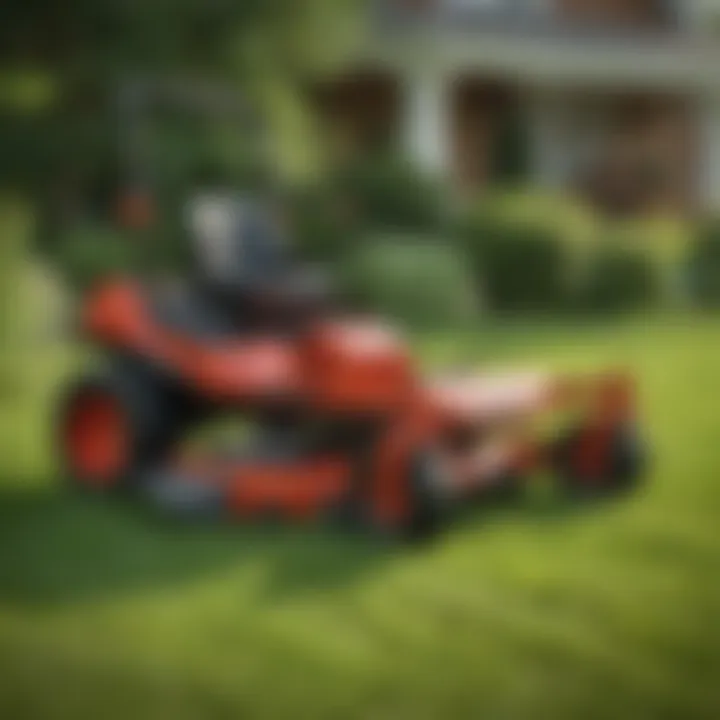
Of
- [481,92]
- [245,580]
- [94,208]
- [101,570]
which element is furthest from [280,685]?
[481,92]

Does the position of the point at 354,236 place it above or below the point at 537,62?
below

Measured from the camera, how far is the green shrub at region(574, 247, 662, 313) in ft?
5.31

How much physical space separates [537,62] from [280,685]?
0.67 m

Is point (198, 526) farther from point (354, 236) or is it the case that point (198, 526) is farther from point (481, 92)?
point (481, 92)

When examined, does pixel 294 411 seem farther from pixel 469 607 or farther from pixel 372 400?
pixel 469 607

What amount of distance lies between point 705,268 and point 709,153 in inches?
4.7

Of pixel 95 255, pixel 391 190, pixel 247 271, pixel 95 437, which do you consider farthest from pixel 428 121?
pixel 95 437

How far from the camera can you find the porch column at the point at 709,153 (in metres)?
1.63

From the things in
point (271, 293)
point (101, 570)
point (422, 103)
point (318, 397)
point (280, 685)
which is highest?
point (422, 103)

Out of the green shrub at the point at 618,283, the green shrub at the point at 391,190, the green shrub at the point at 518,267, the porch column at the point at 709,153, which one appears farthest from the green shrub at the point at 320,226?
the porch column at the point at 709,153

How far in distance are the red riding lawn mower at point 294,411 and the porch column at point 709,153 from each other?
0.20 metres

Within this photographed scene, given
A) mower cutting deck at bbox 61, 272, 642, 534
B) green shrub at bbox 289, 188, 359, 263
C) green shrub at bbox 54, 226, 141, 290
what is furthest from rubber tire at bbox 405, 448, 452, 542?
green shrub at bbox 54, 226, 141, 290

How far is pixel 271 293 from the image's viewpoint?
5.35 feet

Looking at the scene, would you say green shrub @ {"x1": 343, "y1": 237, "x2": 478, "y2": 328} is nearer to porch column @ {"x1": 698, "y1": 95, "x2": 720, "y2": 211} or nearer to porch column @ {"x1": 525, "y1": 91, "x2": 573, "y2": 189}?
porch column @ {"x1": 525, "y1": 91, "x2": 573, "y2": 189}
